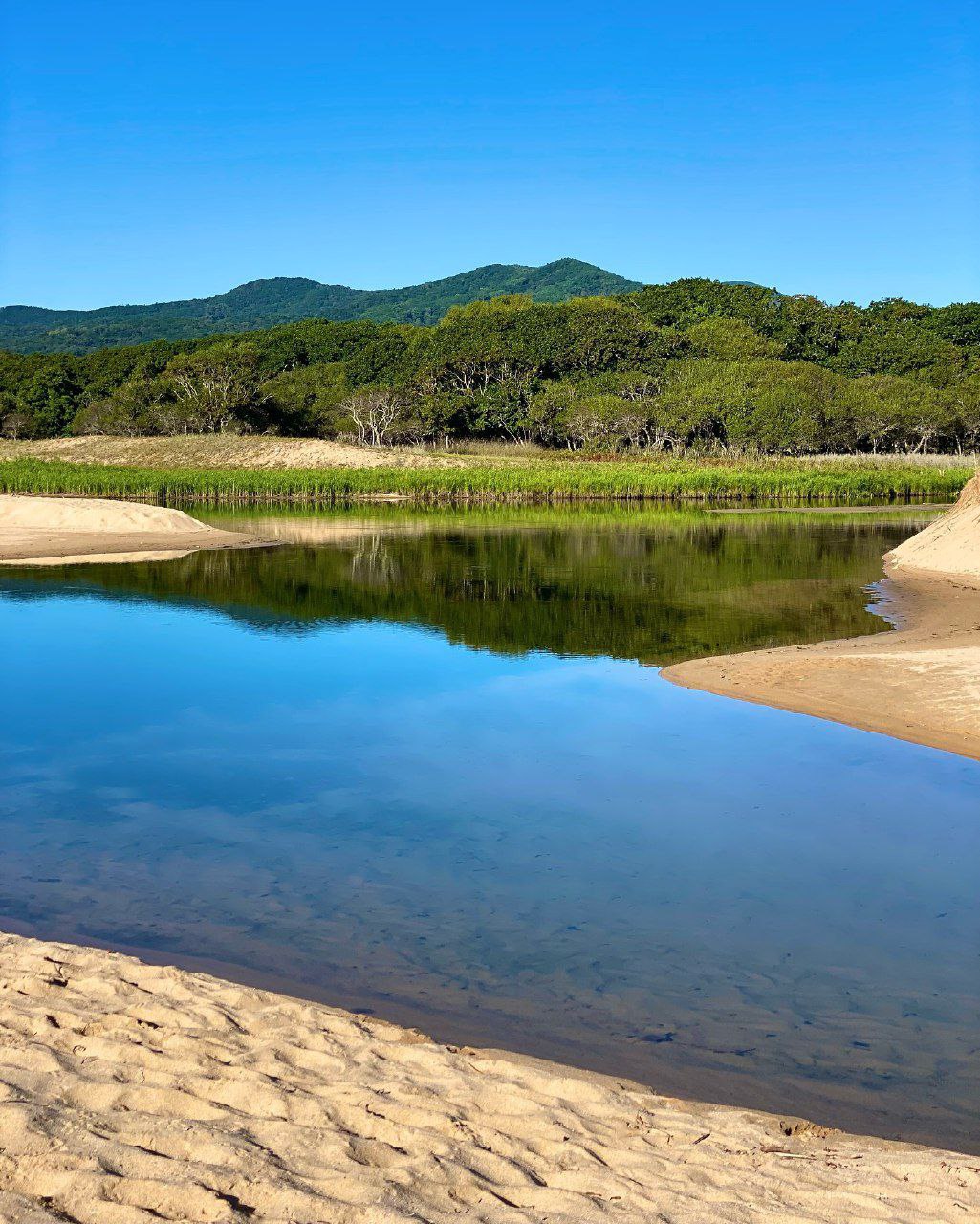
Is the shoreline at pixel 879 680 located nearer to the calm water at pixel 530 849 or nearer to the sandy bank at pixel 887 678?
the sandy bank at pixel 887 678

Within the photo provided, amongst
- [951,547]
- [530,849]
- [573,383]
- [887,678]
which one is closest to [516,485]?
[951,547]

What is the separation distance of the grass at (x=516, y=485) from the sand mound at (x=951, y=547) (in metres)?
31.5

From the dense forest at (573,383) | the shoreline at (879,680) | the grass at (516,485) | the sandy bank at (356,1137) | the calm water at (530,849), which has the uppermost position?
the dense forest at (573,383)

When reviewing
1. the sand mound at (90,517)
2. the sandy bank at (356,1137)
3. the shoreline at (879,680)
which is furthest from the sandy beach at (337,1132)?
the sand mound at (90,517)

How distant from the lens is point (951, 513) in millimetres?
38156

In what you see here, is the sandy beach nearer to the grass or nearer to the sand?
the grass

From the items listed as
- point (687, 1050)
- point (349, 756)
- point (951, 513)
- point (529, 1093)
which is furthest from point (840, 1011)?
point (951, 513)

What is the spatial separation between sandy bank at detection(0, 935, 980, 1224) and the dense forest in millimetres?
95801

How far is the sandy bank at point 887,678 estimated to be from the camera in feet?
51.0

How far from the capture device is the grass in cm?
7106

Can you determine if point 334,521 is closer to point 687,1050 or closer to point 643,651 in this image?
point 643,651

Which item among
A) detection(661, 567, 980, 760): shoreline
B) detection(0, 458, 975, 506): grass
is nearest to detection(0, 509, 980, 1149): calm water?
detection(661, 567, 980, 760): shoreline

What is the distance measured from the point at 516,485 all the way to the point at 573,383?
1728 inches

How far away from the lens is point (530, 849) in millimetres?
Answer: 11164
